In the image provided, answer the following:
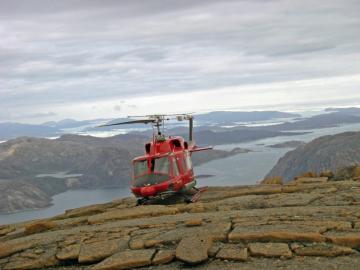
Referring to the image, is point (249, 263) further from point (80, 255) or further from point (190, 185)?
point (190, 185)

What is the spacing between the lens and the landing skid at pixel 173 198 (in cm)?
2294

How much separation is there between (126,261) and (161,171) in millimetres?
10934

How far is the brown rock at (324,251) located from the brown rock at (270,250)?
0.32 m

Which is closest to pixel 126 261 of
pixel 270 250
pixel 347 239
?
pixel 270 250

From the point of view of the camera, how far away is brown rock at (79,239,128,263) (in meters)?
13.1

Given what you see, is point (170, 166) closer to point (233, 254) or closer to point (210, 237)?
point (210, 237)

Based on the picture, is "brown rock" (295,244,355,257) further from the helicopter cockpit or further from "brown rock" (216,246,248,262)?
the helicopter cockpit

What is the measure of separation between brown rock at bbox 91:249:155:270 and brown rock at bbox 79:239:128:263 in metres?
0.60

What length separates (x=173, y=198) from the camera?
2475 cm

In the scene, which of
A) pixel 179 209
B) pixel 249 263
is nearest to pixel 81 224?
pixel 179 209

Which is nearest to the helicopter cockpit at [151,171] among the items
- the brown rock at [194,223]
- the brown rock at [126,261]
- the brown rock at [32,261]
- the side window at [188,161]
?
the side window at [188,161]

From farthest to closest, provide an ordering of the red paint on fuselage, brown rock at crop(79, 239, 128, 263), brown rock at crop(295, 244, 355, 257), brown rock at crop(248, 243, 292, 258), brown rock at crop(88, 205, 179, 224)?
the red paint on fuselage
brown rock at crop(88, 205, 179, 224)
brown rock at crop(79, 239, 128, 263)
brown rock at crop(248, 243, 292, 258)
brown rock at crop(295, 244, 355, 257)

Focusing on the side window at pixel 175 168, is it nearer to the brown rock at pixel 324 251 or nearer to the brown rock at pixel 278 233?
the brown rock at pixel 278 233

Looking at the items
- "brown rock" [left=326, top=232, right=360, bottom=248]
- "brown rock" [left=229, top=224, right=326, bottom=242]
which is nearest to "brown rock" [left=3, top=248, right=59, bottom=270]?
"brown rock" [left=229, top=224, right=326, bottom=242]
